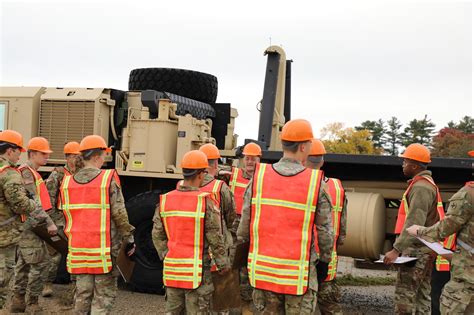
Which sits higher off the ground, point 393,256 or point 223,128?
point 223,128

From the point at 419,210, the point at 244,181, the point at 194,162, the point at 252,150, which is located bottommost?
the point at 419,210

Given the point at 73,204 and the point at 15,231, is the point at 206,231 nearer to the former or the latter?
the point at 73,204

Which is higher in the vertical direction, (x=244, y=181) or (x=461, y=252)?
(x=244, y=181)

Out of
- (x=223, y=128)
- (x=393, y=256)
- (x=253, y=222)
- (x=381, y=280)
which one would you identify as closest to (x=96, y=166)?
(x=253, y=222)

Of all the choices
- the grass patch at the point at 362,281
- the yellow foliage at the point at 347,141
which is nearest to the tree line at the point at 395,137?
the yellow foliage at the point at 347,141

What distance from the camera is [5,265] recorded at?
5.92m

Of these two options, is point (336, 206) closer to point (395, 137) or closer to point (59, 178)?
point (59, 178)

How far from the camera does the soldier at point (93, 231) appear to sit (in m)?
5.22

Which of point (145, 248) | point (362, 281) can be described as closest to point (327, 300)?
point (145, 248)

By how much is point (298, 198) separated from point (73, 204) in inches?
91.8

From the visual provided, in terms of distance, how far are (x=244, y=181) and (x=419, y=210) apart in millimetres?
2217

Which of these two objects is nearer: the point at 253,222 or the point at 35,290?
the point at 253,222

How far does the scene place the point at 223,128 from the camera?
9219 millimetres

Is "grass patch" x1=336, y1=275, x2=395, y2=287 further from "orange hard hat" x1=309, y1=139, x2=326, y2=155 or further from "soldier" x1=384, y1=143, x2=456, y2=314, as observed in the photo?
"orange hard hat" x1=309, y1=139, x2=326, y2=155
